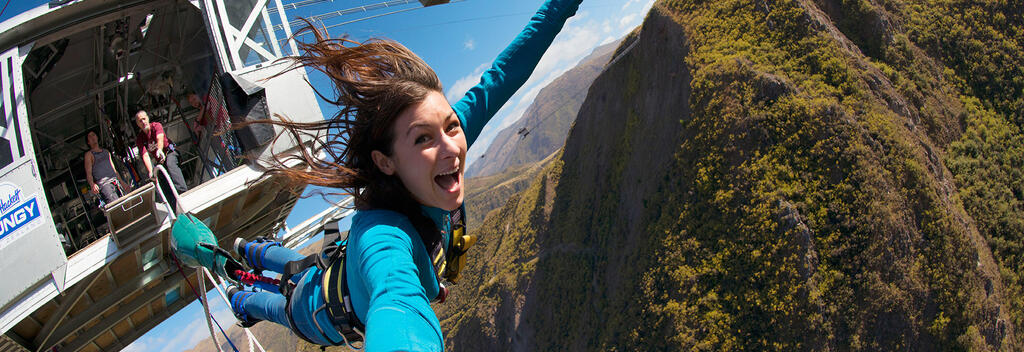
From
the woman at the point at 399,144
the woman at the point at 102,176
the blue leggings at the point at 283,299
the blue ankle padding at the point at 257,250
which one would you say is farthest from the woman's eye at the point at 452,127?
the woman at the point at 102,176

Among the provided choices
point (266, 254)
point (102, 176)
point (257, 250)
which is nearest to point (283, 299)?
point (266, 254)

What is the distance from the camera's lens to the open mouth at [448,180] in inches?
82.4

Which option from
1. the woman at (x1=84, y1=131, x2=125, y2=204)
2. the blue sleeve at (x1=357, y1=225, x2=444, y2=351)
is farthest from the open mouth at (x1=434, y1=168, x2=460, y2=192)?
the woman at (x1=84, y1=131, x2=125, y2=204)

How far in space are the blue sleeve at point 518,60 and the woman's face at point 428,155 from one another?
40 centimetres

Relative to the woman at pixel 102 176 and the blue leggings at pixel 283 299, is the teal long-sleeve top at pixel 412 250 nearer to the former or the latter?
the blue leggings at pixel 283 299

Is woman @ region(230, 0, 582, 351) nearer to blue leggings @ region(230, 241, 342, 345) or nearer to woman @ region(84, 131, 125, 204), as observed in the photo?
blue leggings @ region(230, 241, 342, 345)

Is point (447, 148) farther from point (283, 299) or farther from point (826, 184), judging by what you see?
point (826, 184)

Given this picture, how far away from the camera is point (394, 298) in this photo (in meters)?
1.39

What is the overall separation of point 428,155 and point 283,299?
94.7 inches

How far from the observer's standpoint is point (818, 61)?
37344 mm

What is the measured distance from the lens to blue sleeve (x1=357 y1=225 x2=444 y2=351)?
125cm

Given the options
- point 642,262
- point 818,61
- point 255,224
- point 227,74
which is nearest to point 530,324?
point 642,262

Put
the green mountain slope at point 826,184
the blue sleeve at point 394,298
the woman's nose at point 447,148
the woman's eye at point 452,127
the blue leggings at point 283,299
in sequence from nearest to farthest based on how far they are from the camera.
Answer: the blue sleeve at point 394,298 → the woman's nose at point 447,148 → the woman's eye at point 452,127 → the blue leggings at point 283,299 → the green mountain slope at point 826,184

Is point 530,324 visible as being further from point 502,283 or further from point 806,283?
point 806,283
